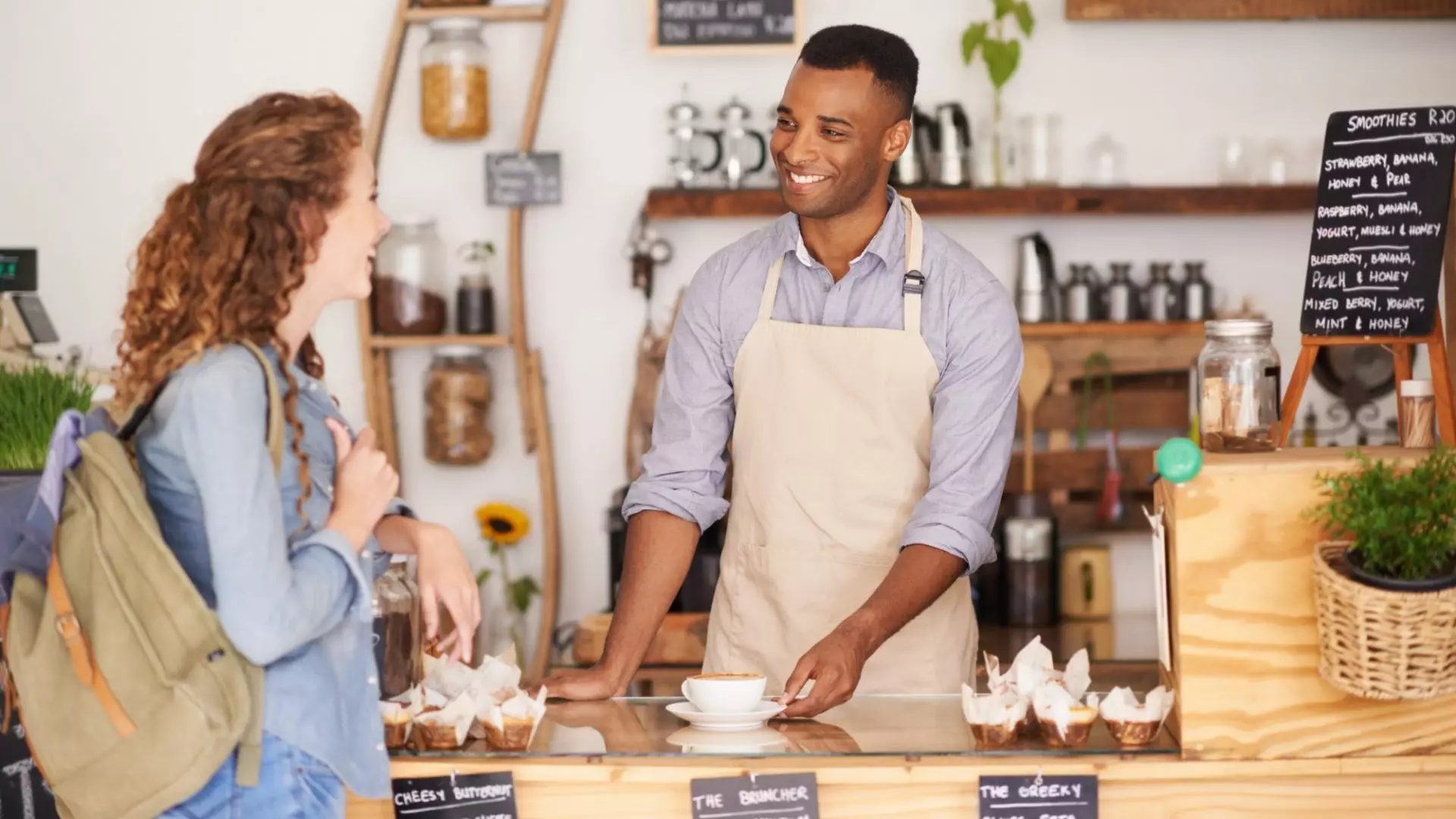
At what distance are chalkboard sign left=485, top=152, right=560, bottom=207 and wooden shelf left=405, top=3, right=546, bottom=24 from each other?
0.36 metres

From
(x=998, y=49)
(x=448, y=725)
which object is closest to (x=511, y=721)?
(x=448, y=725)

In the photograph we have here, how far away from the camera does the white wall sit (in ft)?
14.3

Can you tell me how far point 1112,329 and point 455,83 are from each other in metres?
1.80

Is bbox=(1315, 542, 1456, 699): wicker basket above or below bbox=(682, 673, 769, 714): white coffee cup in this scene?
above

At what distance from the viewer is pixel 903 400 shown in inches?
95.0

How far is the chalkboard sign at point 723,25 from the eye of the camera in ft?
13.7

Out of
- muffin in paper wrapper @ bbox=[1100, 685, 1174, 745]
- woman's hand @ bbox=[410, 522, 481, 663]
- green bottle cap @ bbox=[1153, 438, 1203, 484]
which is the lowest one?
muffin in paper wrapper @ bbox=[1100, 685, 1174, 745]

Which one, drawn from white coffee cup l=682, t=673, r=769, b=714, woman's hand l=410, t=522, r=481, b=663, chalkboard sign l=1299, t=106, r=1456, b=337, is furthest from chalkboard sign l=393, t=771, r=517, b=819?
chalkboard sign l=1299, t=106, r=1456, b=337

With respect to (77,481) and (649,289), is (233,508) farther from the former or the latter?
(649,289)

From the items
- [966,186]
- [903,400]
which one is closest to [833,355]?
[903,400]

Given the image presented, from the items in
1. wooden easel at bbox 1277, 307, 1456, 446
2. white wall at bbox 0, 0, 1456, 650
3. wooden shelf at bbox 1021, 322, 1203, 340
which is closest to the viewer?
wooden easel at bbox 1277, 307, 1456, 446

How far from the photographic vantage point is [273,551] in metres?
1.48

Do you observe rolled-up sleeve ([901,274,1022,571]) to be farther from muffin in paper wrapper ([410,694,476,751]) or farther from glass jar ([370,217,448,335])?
glass jar ([370,217,448,335])

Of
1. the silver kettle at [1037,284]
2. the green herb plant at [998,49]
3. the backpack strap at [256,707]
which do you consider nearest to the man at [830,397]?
the backpack strap at [256,707]
